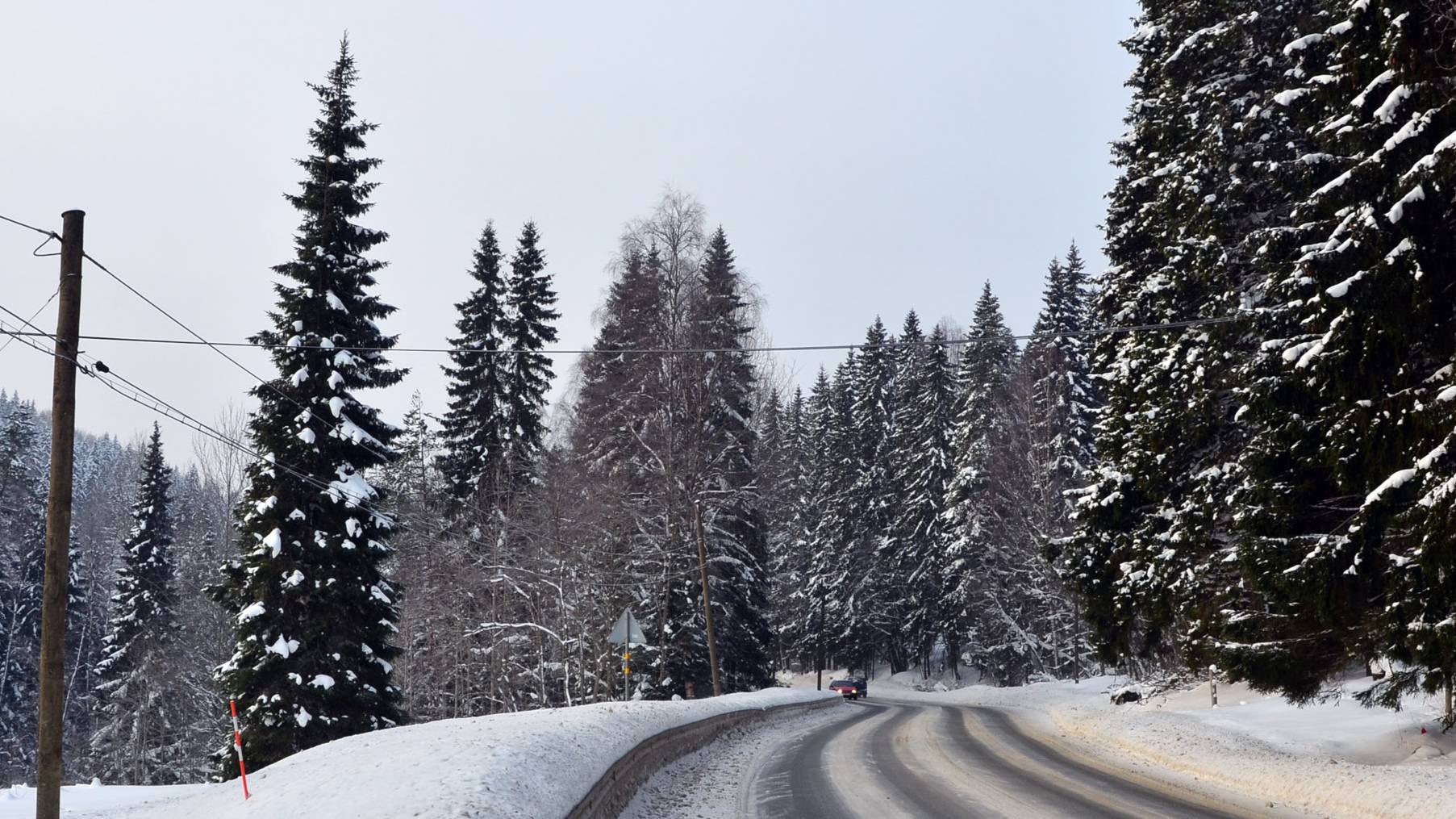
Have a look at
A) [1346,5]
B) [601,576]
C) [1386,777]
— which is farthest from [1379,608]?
[601,576]

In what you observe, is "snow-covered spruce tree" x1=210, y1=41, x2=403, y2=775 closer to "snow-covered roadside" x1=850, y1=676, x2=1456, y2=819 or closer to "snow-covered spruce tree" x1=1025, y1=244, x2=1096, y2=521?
"snow-covered roadside" x1=850, y1=676, x2=1456, y2=819

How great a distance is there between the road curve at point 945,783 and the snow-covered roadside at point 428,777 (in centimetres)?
242

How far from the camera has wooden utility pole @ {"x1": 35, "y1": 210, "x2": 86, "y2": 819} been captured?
1170cm

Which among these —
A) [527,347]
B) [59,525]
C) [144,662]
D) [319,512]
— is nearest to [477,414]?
[527,347]

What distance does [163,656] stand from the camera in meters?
46.6

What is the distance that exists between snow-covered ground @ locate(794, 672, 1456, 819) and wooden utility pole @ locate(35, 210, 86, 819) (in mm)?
14239

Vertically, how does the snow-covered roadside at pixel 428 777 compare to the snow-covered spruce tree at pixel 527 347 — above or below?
below

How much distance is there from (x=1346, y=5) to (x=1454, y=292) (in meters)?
4.18

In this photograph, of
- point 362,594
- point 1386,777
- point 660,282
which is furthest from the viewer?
point 660,282

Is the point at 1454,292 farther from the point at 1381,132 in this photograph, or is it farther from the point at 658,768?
the point at 658,768

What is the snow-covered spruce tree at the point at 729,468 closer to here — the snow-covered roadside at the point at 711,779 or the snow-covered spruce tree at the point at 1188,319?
the snow-covered roadside at the point at 711,779

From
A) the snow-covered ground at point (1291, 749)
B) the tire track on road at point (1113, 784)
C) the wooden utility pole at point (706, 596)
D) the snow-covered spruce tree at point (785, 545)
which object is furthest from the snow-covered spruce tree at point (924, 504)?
the tire track on road at point (1113, 784)

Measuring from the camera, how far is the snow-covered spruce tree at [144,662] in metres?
45.9

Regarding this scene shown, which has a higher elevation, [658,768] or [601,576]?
[601,576]
